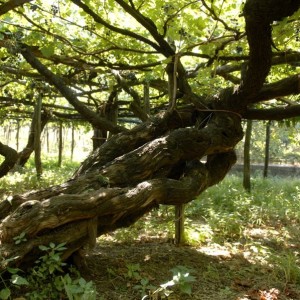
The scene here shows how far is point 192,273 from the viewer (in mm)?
3941

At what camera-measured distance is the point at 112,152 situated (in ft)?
13.7

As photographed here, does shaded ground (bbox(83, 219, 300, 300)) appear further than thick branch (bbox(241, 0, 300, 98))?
Yes

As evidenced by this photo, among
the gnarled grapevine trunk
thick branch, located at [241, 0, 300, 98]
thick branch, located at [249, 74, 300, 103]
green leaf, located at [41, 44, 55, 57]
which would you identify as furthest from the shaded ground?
green leaf, located at [41, 44, 55, 57]

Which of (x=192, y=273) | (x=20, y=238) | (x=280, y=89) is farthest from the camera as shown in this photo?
(x=280, y=89)

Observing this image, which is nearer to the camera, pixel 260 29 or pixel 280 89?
pixel 260 29

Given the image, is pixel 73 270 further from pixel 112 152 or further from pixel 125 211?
pixel 112 152

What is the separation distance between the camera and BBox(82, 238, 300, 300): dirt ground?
3383 mm

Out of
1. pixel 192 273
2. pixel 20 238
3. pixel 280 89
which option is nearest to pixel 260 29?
pixel 280 89

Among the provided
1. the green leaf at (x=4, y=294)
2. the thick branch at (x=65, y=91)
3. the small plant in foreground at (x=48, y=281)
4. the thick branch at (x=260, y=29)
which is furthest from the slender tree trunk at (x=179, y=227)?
the green leaf at (x=4, y=294)

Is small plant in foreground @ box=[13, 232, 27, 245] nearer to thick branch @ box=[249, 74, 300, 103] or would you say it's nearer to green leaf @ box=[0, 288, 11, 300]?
green leaf @ box=[0, 288, 11, 300]

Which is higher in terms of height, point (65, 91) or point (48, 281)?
point (65, 91)

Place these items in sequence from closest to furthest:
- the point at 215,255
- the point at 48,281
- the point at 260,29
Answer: the point at 260,29 < the point at 48,281 < the point at 215,255

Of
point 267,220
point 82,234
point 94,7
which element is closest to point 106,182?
point 82,234

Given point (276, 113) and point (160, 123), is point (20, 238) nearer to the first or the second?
point (160, 123)
